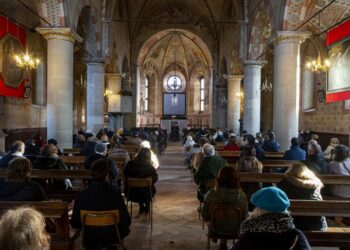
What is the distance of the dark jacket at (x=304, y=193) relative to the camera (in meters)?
3.88

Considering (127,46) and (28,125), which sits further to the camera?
(127,46)

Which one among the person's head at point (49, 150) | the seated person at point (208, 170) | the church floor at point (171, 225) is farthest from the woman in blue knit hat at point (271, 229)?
the person's head at point (49, 150)

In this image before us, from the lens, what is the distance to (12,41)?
1325 cm

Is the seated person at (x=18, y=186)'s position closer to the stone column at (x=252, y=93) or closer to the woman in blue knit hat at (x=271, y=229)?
the woman in blue knit hat at (x=271, y=229)

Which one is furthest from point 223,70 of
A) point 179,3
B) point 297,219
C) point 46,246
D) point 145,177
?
point 46,246

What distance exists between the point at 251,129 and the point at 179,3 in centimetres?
→ 1466

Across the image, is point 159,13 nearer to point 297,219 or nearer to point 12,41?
point 12,41

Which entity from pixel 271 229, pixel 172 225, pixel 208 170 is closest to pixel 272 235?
pixel 271 229

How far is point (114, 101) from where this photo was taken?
21.0 metres

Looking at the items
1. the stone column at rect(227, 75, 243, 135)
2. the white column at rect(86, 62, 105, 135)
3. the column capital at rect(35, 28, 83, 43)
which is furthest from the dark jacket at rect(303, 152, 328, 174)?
the stone column at rect(227, 75, 243, 135)

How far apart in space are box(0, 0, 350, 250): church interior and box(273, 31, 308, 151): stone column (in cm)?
3

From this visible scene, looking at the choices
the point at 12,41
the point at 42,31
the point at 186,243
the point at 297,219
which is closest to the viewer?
the point at 297,219

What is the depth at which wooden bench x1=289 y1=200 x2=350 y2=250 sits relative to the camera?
3678 millimetres

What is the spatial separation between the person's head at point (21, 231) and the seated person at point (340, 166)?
5423mm
